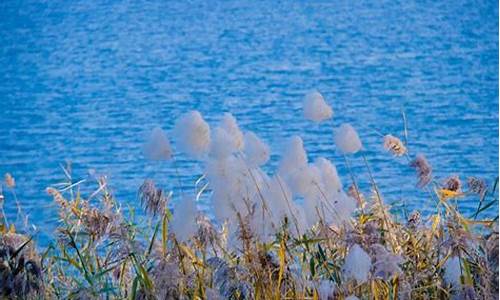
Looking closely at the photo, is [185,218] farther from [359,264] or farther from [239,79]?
[239,79]

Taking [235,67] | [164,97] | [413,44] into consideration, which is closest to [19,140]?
[164,97]

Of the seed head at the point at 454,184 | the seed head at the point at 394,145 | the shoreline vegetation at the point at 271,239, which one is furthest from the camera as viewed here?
the seed head at the point at 454,184

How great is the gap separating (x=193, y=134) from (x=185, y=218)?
0.12 m

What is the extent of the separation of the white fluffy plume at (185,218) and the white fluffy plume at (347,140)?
0.25m

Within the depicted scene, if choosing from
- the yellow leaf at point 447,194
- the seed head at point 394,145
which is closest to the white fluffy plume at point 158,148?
the seed head at point 394,145

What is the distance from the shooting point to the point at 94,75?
6.50 meters

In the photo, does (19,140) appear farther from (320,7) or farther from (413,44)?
(320,7)

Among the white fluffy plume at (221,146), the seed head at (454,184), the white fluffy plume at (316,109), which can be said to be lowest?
the white fluffy plume at (221,146)

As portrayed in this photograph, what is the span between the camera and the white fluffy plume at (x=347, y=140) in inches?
57.7

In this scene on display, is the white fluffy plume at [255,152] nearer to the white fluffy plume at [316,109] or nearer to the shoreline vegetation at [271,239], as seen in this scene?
the shoreline vegetation at [271,239]

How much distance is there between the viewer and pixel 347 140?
57.8 inches

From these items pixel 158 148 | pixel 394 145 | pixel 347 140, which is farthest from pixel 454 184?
pixel 158 148

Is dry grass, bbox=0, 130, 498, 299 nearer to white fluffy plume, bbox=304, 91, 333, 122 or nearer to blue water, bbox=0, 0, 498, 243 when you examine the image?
white fluffy plume, bbox=304, 91, 333, 122

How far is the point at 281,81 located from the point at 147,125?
123 centimetres
